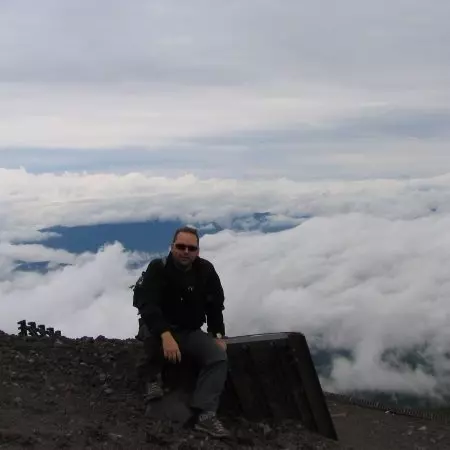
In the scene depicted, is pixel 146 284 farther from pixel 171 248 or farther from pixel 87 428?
pixel 87 428

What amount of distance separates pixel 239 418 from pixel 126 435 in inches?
84.7

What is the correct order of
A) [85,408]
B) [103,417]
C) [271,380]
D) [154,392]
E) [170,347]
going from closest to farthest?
[170,347] < [103,417] < [85,408] < [154,392] < [271,380]

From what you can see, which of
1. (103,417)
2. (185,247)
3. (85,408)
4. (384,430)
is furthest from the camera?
(384,430)

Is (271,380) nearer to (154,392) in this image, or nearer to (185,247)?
(154,392)

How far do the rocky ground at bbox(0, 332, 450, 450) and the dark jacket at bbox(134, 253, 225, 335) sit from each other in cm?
133

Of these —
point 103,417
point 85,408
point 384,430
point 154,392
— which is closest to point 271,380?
point 154,392

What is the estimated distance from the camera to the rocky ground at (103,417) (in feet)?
28.5

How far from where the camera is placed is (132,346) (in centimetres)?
1311

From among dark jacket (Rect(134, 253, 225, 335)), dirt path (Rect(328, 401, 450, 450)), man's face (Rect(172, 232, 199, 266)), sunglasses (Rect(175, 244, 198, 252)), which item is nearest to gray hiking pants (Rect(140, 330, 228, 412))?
dark jacket (Rect(134, 253, 225, 335))

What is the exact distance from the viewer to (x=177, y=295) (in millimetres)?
9422

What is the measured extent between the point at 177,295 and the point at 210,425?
1.66 meters

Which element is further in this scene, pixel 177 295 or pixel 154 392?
pixel 154 392

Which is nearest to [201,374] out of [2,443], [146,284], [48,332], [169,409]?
[169,409]

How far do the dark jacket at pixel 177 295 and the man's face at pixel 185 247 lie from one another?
212mm
